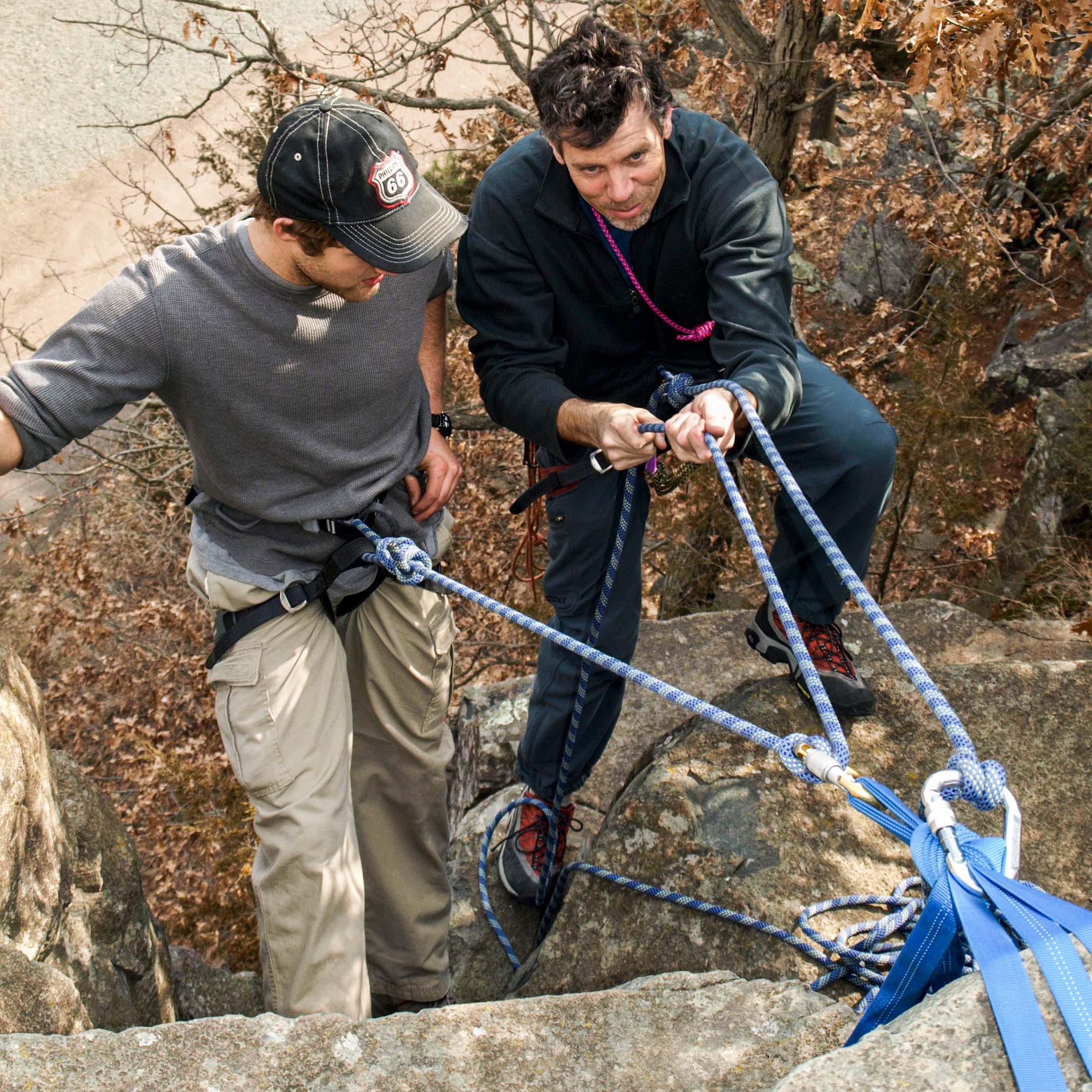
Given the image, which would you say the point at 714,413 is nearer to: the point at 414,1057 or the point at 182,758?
the point at 414,1057

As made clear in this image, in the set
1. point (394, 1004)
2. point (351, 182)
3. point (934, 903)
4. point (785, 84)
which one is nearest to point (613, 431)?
point (351, 182)

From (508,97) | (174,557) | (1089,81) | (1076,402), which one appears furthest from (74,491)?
(1089,81)

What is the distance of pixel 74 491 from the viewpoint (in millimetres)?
6996

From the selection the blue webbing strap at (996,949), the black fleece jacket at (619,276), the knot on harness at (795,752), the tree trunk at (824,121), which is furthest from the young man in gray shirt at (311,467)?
the tree trunk at (824,121)

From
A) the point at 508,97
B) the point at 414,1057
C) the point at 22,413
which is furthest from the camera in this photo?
the point at 508,97

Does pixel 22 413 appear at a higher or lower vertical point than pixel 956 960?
higher

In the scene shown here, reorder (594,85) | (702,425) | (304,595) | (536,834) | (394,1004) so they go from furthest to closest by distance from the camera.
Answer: (536,834) < (394,1004) < (304,595) < (594,85) < (702,425)

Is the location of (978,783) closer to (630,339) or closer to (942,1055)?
(942,1055)

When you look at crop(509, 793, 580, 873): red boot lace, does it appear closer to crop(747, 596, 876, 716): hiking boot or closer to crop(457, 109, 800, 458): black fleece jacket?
crop(747, 596, 876, 716): hiking boot

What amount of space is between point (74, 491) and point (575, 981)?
576 centimetres

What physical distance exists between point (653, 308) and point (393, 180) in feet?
2.65

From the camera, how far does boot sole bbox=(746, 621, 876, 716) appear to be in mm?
2797

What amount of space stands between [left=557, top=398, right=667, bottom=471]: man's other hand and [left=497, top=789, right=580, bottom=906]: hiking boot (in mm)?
1150

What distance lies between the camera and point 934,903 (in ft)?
4.73
